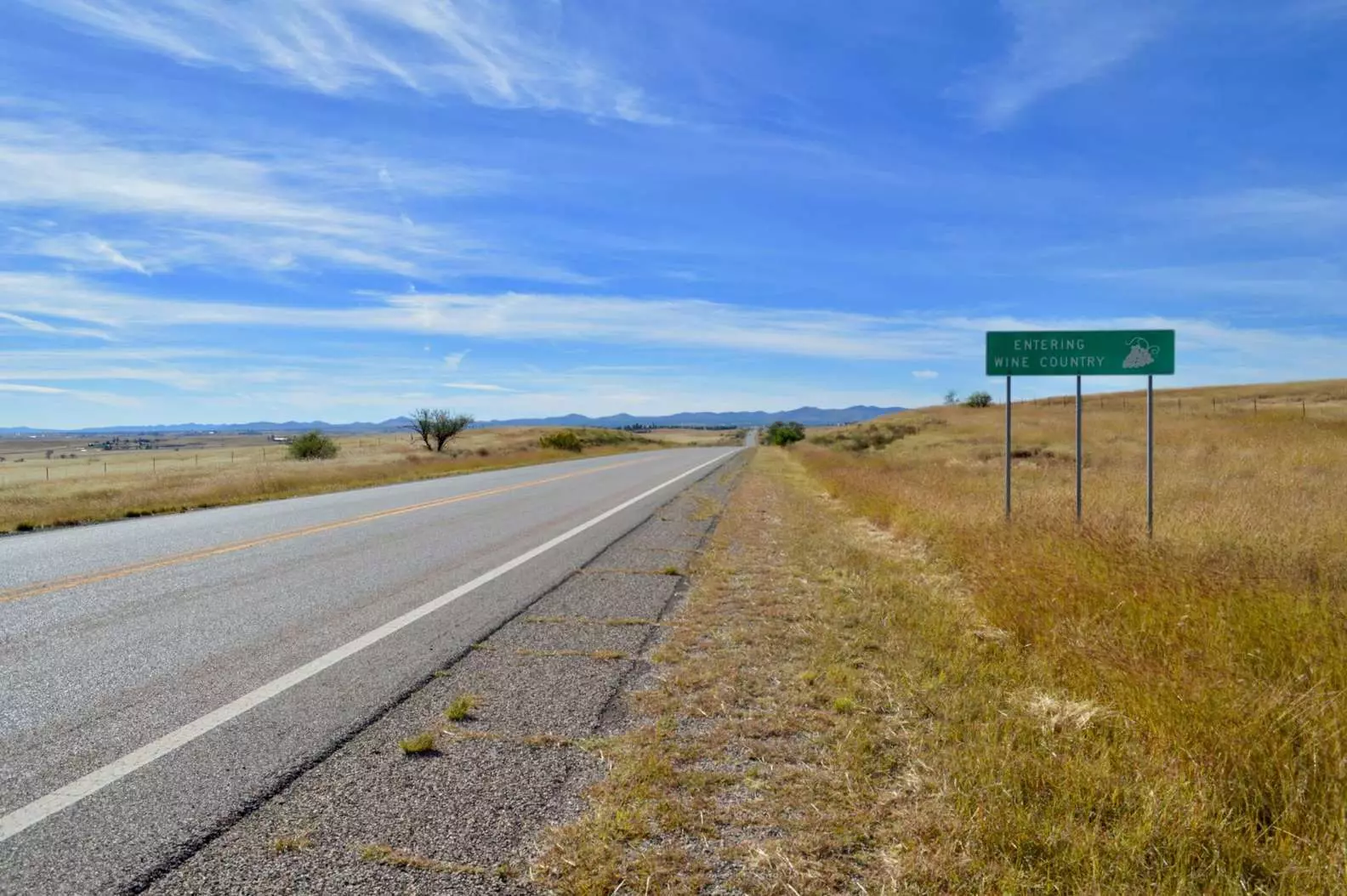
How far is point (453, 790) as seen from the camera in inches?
128

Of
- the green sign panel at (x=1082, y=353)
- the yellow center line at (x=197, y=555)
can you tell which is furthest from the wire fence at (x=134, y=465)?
the green sign panel at (x=1082, y=353)

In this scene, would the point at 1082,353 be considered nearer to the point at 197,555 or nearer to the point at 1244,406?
the point at 197,555

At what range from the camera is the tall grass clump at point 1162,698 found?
2.70m

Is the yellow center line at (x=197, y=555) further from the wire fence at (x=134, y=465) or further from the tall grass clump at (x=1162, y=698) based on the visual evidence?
the wire fence at (x=134, y=465)

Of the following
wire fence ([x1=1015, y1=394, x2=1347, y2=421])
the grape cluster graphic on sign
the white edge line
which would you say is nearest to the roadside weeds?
the white edge line

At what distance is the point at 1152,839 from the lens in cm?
275

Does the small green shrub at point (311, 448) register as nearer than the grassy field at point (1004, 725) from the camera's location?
No

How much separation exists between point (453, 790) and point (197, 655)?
2.84 meters

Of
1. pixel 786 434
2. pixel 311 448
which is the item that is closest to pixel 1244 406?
pixel 786 434

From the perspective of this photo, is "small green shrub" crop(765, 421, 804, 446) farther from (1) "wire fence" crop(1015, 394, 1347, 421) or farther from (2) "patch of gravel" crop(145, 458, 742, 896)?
(2) "patch of gravel" crop(145, 458, 742, 896)

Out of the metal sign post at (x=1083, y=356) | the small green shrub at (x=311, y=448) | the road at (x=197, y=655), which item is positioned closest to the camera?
the road at (x=197, y=655)

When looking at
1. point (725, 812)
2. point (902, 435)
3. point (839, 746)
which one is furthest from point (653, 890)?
point (902, 435)

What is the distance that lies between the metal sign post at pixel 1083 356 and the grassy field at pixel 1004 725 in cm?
198

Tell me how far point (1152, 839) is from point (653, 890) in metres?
1.78
